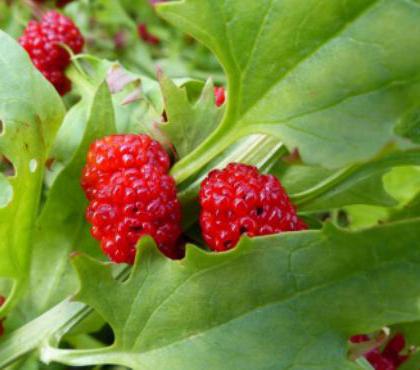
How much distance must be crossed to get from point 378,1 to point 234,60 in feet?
0.52

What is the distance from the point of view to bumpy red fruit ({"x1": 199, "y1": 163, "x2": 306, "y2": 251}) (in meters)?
0.71

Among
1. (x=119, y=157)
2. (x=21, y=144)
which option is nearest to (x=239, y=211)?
(x=119, y=157)

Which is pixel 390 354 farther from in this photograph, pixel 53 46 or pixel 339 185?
pixel 53 46

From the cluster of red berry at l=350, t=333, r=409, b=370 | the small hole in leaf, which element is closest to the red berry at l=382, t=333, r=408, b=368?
the cluster of red berry at l=350, t=333, r=409, b=370

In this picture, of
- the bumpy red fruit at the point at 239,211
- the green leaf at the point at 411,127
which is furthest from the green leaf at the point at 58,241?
the green leaf at the point at 411,127

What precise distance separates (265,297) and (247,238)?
7cm

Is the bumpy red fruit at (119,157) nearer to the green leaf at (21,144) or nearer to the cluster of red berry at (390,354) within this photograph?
the green leaf at (21,144)

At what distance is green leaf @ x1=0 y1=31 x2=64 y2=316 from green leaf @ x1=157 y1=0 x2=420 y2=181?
24cm

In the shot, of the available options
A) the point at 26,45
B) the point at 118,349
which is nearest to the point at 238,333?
the point at 118,349

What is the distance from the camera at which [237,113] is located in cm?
73

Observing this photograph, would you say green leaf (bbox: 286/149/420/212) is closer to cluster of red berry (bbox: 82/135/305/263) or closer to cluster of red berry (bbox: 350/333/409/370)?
cluster of red berry (bbox: 82/135/305/263)

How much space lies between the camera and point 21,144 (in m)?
0.77

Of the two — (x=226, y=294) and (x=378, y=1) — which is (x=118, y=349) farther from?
(x=378, y=1)

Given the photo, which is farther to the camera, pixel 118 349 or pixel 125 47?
pixel 125 47
